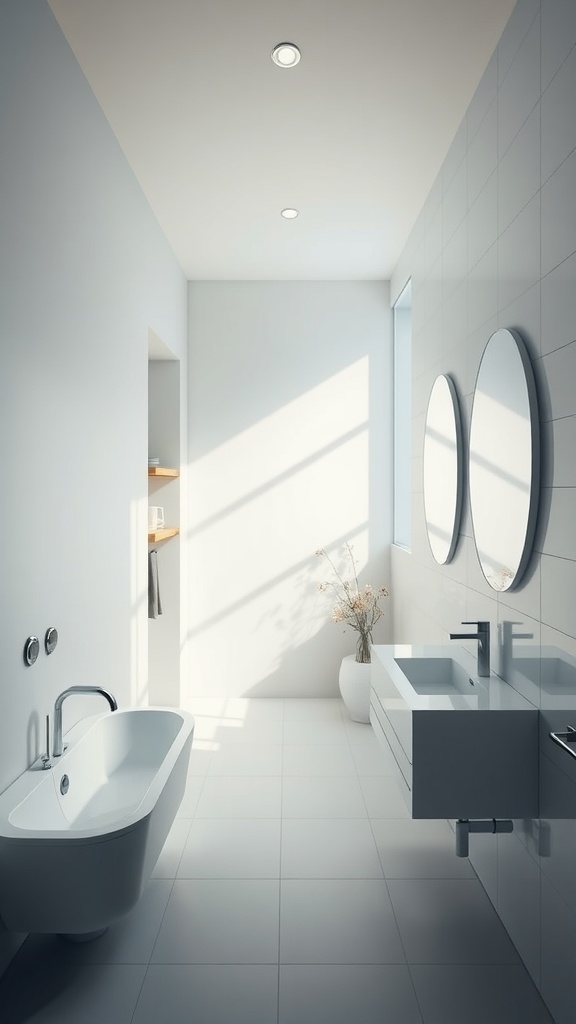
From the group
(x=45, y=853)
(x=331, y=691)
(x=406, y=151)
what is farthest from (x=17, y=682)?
(x=331, y=691)

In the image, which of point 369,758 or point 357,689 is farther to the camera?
point 357,689

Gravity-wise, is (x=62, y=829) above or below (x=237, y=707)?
above

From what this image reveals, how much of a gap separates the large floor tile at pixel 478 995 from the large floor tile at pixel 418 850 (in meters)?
0.51

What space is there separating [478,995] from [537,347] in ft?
5.97

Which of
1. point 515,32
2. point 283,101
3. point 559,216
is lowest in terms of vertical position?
point 559,216

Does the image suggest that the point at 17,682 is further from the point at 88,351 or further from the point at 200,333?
the point at 200,333

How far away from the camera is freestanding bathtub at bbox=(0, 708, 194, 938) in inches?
66.1

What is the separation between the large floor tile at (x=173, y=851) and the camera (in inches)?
97.4

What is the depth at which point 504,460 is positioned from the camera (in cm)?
213

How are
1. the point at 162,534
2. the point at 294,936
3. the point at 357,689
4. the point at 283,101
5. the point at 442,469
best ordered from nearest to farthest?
the point at 294,936, the point at 283,101, the point at 442,469, the point at 162,534, the point at 357,689

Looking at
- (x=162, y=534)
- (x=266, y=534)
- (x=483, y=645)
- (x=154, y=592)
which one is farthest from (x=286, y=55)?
(x=266, y=534)

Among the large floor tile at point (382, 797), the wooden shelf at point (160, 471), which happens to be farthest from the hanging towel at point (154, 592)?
the large floor tile at point (382, 797)

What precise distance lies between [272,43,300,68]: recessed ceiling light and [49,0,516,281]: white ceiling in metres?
0.02

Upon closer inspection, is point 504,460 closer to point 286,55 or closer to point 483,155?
point 483,155
